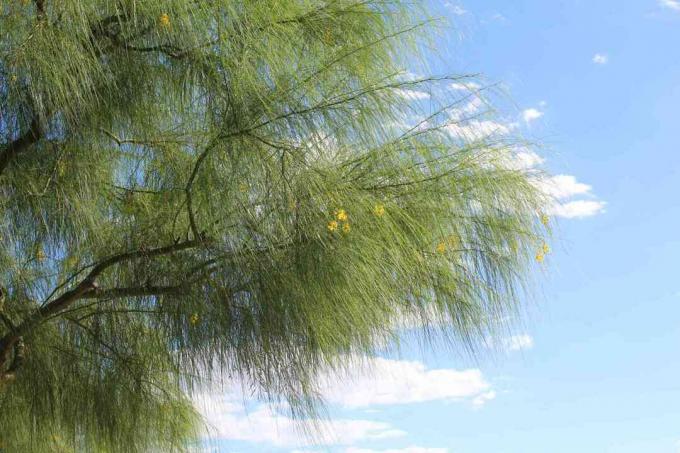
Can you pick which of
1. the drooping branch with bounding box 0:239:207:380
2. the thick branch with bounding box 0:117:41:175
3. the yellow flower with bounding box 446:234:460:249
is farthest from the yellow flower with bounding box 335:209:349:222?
the thick branch with bounding box 0:117:41:175

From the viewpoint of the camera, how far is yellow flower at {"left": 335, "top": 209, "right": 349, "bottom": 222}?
2174 mm

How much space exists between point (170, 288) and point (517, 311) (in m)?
1.09

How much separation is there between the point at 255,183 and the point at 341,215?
282 millimetres

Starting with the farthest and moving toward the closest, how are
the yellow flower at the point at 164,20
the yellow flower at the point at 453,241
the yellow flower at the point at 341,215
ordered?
the yellow flower at the point at 453,241 → the yellow flower at the point at 164,20 → the yellow flower at the point at 341,215

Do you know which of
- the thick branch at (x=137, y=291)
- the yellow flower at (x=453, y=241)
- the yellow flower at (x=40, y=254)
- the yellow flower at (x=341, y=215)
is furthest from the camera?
the yellow flower at (x=40, y=254)

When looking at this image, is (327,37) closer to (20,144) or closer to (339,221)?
(339,221)

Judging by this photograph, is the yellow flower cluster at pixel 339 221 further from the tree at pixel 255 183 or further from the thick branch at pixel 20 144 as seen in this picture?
the thick branch at pixel 20 144

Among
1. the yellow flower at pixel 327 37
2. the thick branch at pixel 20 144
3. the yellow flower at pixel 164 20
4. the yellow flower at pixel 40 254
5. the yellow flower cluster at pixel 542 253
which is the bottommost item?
the yellow flower cluster at pixel 542 253

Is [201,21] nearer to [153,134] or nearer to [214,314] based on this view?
[153,134]

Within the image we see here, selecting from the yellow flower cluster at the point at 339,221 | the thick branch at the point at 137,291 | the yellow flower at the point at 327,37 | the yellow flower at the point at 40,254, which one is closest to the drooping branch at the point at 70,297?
the thick branch at the point at 137,291

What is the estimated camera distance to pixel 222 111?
238cm

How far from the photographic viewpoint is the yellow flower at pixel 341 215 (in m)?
2.17

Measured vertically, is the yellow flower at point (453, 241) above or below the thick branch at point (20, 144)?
below

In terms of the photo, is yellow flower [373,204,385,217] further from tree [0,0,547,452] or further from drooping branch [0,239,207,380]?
drooping branch [0,239,207,380]
